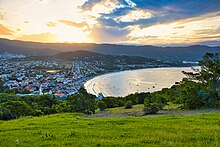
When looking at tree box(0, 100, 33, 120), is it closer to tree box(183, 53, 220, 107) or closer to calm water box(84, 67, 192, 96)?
tree box(183, 53, 220, 107)

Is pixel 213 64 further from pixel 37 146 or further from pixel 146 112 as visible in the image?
pixel 37 146

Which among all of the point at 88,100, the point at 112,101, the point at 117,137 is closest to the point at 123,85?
the point at 112,101

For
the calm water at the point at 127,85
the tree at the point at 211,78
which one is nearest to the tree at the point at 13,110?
the tree at the point at 211,78

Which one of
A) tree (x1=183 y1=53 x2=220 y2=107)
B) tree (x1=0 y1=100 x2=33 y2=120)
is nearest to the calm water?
tree (x1=0 y1=100 x2=33 y2=120)

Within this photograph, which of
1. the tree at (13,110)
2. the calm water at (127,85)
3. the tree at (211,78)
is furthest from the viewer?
the calm water at (127,85)

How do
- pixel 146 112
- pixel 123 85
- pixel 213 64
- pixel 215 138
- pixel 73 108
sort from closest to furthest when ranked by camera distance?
pixel 215 138 → pixel 146 112 → pixel 213 64 → pixel 73 108 → pixel 123 85

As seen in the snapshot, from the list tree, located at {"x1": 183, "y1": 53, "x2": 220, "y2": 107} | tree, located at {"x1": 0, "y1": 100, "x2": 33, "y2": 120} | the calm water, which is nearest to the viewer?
tree, located at {"x1": 183, "y1": 53, "x2": 220, "y2": 107}

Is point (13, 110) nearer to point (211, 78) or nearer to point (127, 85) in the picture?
point (211, 78)

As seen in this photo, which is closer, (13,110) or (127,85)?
(13,110)

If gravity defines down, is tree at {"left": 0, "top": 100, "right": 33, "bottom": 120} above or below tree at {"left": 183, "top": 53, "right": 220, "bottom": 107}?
below

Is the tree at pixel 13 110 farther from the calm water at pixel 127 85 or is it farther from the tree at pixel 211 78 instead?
the calm water at pixel 127 85

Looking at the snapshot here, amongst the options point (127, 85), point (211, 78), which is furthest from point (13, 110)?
point (127, 85)
